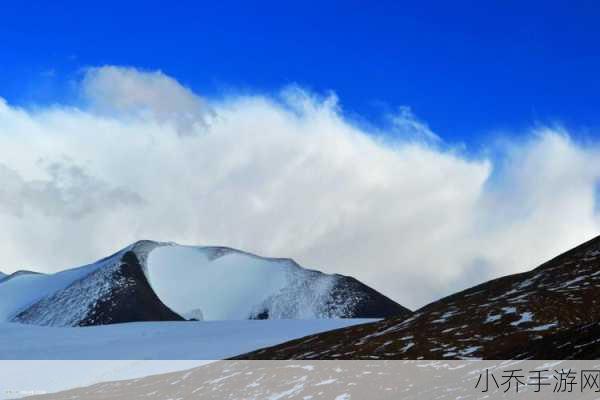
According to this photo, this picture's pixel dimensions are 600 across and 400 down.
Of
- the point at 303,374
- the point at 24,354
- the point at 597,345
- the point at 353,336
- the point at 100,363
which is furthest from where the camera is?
the point at 24,354

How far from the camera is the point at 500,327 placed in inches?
1959

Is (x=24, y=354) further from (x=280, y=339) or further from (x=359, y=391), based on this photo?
(x=359, y=391)

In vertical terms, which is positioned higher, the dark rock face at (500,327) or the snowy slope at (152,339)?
the snowy slope at (152,339)

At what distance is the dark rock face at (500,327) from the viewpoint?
133ft

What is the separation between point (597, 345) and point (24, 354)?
58946mm

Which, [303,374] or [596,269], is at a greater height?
[596,269]

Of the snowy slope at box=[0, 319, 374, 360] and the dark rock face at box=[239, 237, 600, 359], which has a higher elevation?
the snowy slope at box=[0, 319, 374, 360]

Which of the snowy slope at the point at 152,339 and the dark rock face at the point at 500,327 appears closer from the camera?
the dark rock face at the point at 500,327

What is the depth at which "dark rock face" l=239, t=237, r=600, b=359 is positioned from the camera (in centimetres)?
4062

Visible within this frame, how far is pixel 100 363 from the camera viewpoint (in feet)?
219

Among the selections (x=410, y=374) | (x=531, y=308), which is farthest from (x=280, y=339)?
(x=410, y=374)

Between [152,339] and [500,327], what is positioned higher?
[152,339]

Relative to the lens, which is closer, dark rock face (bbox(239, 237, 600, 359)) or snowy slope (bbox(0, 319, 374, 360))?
dark rock face (bbox(239, 237, 600, 359))

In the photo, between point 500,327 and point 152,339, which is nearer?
point 500,327
